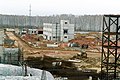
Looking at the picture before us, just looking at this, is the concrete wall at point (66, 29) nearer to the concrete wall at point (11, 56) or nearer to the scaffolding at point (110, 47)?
the concrete wall at point (11, 56)

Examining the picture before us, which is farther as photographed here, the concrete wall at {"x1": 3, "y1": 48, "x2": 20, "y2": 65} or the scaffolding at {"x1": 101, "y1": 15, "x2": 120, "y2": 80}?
the concrete wall at {"x1": 3, "y1": 48, "x2": 20, "y2": 65}

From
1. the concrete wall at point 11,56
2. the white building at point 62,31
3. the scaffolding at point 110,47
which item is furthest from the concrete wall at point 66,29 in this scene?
the scaffolding at point 110,47

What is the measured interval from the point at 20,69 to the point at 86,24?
146366 millimetres

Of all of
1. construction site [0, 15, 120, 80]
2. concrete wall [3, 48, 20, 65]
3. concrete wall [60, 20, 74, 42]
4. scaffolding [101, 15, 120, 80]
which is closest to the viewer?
scaffolding [101, 15, 120, 80]

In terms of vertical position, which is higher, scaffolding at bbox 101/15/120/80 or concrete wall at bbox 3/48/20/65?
scaffolding at bbox 101/15/120/80

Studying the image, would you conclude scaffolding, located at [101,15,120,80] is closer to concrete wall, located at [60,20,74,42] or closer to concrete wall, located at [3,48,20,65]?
concrete wall, located at [3,48,20,65]

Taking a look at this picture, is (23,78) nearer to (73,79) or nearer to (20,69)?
(20,69)

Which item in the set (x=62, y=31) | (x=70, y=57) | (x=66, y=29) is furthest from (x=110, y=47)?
(x=66, y=29)

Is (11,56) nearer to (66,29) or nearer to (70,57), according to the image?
(70,57)

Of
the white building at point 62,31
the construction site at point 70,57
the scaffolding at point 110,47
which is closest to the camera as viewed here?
the scaffolding at point 110,47

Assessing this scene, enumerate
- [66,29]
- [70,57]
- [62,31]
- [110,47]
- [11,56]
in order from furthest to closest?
[66,29] < [62,31] < [70,57] < [11,56] < [110,47]

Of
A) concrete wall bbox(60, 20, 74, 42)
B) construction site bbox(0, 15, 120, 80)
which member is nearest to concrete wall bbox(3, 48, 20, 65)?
construction site bbox(0, 15, 120, 80)

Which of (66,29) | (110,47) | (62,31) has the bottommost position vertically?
(62,31)

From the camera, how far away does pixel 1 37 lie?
32.3m
